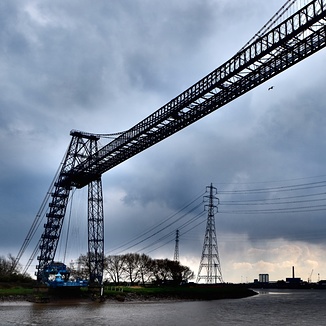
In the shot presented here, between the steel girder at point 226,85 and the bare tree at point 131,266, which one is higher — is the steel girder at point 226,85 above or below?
above

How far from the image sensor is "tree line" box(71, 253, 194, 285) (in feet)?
248

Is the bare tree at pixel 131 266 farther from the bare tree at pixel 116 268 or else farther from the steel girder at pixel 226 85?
the steel girder at pixel 226 85

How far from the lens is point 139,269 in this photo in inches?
3046

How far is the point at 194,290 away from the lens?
60.4 m

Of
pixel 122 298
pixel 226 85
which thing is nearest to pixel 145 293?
pixel 122 298

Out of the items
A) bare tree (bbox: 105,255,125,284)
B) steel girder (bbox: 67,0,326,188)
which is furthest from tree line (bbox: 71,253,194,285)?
steel girder (bbox: 67,0,326,188)

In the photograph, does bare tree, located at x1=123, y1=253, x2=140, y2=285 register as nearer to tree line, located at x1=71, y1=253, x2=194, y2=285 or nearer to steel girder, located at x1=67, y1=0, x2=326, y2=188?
tree line, located at x1=71, y1=253, x2=194, y2=285

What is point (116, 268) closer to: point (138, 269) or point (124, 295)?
point (138, 269)

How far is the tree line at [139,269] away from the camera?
75.6 m

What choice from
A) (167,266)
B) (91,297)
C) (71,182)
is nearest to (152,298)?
(91,297)

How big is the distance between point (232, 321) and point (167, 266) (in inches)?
1933

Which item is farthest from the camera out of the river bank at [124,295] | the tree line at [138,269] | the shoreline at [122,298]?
the tree line at [138,269]

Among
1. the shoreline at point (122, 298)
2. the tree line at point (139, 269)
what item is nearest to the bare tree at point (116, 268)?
the tree line at point (139, 269)

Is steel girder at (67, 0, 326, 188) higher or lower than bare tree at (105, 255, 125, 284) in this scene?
higher
